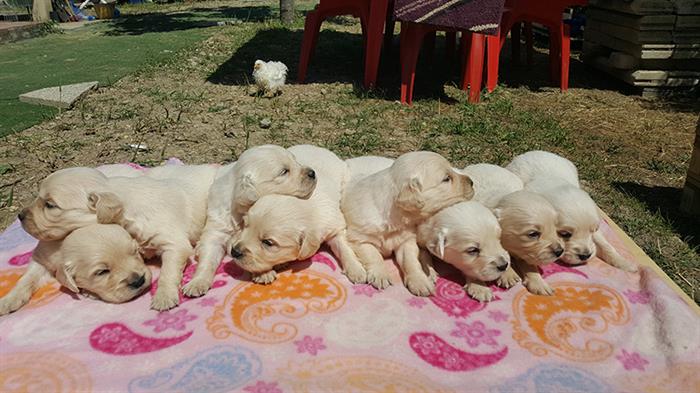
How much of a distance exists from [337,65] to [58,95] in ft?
15.1

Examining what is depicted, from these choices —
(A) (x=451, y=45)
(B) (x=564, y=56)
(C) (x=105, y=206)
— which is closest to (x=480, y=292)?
(C) (x=105, y=206)

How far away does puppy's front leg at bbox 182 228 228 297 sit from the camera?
2951 millimetres

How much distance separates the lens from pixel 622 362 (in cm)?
255

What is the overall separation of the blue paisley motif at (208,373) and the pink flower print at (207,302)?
1.15ft

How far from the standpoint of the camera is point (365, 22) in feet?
26.0

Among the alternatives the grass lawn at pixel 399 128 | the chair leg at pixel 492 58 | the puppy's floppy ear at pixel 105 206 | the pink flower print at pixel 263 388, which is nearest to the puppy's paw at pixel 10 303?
the puppy's floppy ear at pixel 105 206

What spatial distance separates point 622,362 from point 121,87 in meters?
7.67

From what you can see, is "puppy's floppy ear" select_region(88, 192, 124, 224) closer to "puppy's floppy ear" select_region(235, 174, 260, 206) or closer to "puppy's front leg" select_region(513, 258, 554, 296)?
"puppy's floppy ear" select_region(235, 174, 260, 206)

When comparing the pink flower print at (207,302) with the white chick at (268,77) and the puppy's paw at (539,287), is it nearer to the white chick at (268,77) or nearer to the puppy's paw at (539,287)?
the puppy's paw at (539,287)

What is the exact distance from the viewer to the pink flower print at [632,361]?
99.3 inches

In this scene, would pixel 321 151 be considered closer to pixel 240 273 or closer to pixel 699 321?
pixel 240 273

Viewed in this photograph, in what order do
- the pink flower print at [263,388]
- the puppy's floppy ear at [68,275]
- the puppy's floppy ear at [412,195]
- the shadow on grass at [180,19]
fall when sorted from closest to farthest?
the pink flower print at [263,388] < the puppy's floppy ear at [68,275] < the puppy's floppy ear at [412,195] < the shadow on grass at [180,19]

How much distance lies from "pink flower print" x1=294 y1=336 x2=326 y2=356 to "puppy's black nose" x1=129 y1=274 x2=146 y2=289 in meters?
0.94

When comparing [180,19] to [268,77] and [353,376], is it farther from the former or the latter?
[353,376]
